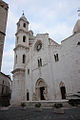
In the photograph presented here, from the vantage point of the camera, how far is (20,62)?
2356cm

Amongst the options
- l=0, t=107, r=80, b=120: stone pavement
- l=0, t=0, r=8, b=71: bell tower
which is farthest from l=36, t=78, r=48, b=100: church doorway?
l=0, t=0, r=8, b=71: bell tower

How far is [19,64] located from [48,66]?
876cm

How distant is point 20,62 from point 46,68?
830cm

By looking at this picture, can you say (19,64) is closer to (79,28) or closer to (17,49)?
(17,49)

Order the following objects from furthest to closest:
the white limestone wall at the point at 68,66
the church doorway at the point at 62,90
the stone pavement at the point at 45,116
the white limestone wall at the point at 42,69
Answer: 1. the white limestone wall at the point at 42,69
2. the church doorway at the point at 62,90
3. the white limestone wall at the point at 68,66
4. the stone pavement at the point at 45,116

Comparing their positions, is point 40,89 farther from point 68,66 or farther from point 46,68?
point 68,66

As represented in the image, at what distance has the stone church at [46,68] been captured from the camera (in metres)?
14.2

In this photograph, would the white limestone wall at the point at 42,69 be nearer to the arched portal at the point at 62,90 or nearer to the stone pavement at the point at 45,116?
the arched portal at the point at 62,90

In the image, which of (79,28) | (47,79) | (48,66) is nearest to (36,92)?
(47,79)

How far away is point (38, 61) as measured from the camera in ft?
67.9

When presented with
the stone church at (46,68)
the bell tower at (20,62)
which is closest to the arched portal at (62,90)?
the stone church at (46,68)

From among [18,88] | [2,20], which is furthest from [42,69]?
[2,20]

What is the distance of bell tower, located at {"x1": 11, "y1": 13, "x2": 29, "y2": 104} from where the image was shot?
20.5m

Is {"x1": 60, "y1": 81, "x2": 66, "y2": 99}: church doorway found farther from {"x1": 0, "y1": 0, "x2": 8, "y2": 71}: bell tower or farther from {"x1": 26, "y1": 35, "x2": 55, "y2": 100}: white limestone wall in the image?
{"x1": 0, "y1": 0, "x2": 8, "y2": 71}: bell tower
